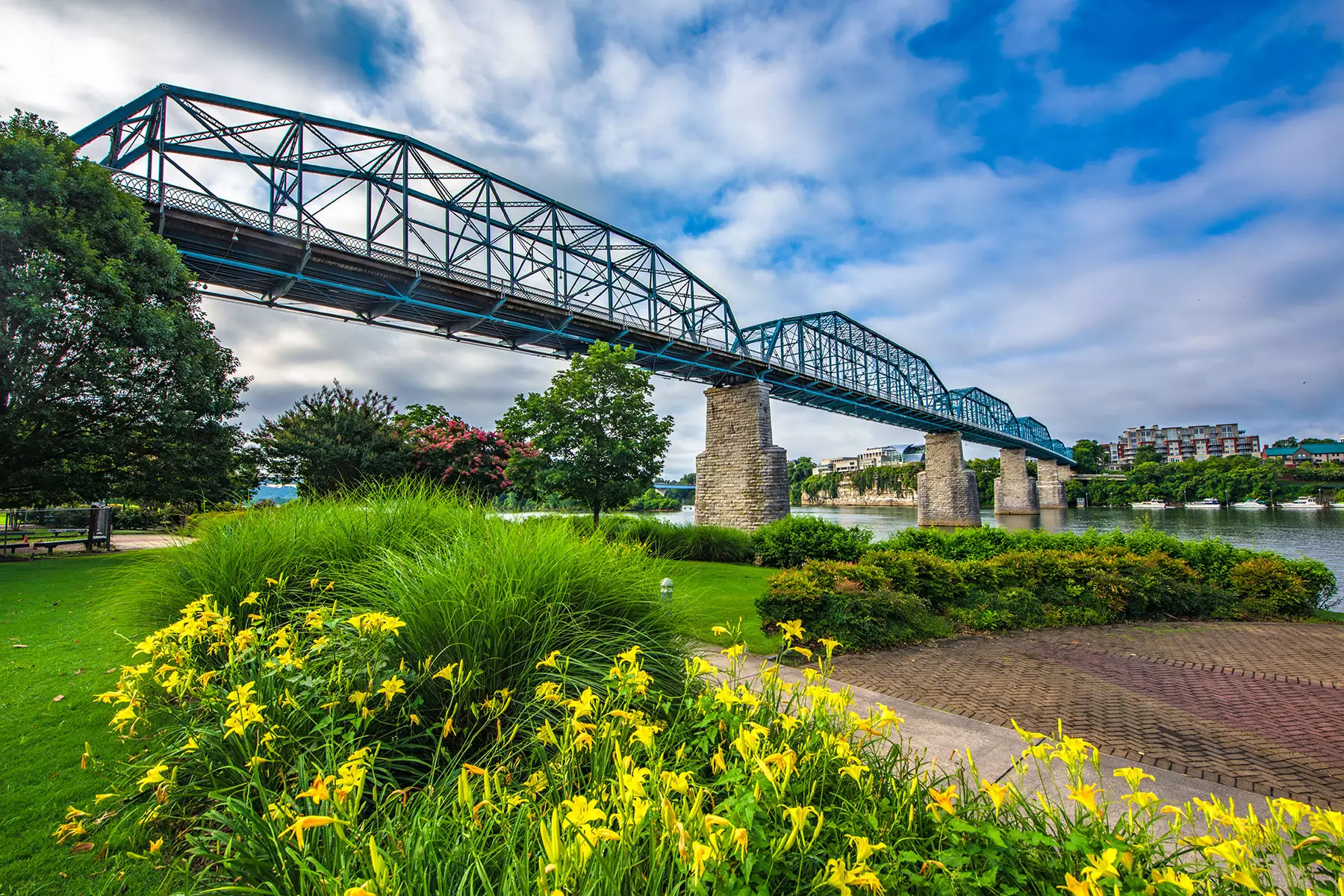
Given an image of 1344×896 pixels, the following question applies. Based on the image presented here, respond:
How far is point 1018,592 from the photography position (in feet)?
28.6

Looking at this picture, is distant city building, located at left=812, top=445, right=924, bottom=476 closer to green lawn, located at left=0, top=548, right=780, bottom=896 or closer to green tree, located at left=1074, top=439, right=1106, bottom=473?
green tree, located at left=1074, top=439, right=1106, bottom=473

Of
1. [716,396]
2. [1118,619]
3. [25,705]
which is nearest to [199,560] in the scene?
[25,705]

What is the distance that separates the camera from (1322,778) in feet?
12.1

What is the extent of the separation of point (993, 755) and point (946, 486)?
57477 millimetres

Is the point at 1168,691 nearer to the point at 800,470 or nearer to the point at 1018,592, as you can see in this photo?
the point at 1018,592

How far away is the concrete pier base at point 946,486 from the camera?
5272 centimetres

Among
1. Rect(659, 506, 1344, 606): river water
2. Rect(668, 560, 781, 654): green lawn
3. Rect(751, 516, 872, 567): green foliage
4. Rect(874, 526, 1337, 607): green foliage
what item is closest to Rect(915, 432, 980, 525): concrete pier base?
Rect(659, 506, 1344, 606): river water

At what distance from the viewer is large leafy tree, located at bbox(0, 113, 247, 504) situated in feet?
41.4

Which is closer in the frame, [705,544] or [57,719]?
[57,719]

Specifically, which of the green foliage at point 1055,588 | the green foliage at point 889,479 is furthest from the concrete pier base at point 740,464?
the green foliage at point 889,479

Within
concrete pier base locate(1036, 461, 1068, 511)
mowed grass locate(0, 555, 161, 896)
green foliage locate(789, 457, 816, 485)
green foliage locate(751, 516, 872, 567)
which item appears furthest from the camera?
green foliage locate(789, 457, 816, 485)

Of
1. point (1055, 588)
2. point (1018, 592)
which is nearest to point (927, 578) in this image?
point (1018, 592)

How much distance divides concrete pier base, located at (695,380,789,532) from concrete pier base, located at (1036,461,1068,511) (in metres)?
72.7

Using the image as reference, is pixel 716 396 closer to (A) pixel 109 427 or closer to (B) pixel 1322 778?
(A) pixel 109 427
